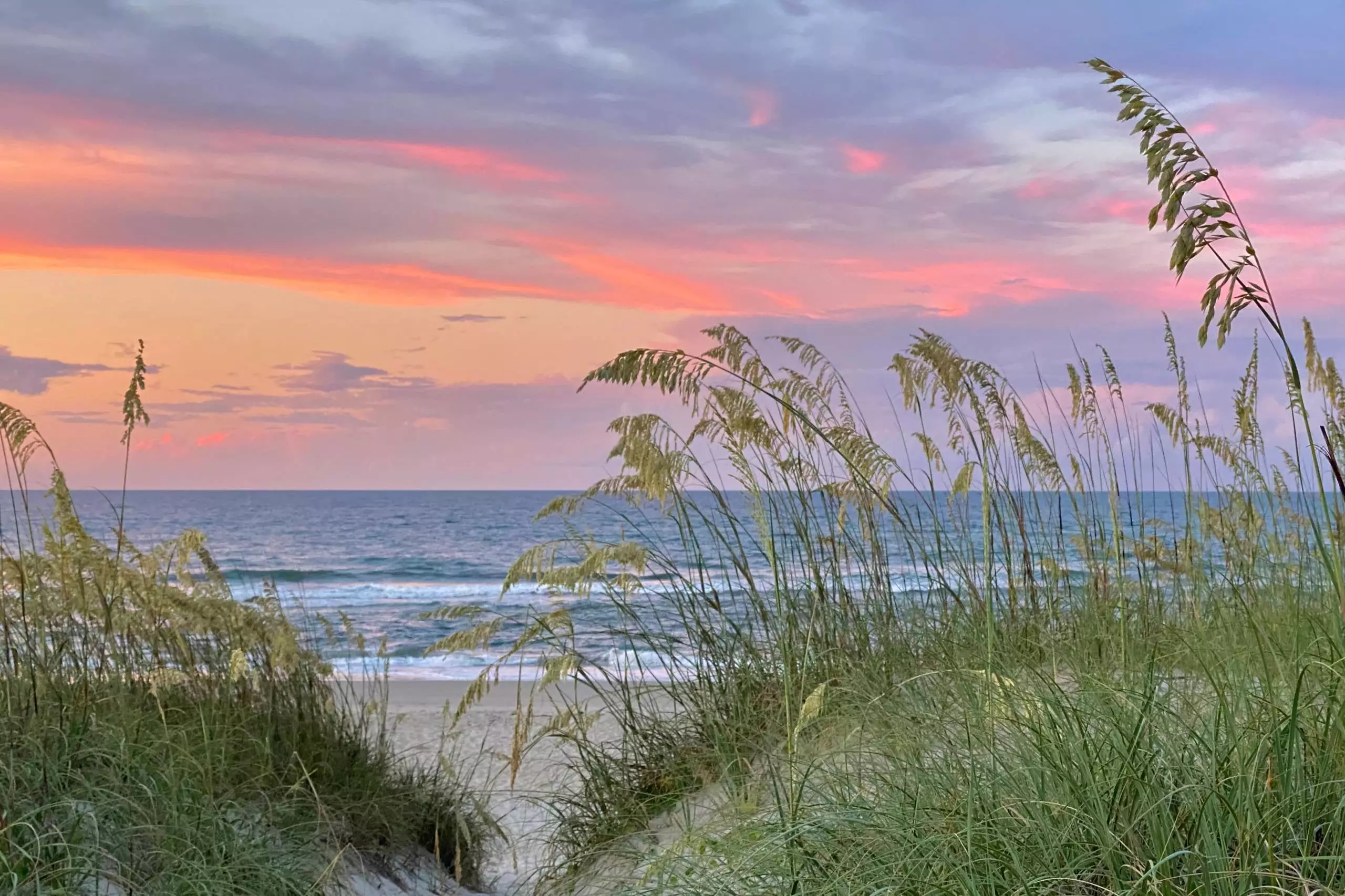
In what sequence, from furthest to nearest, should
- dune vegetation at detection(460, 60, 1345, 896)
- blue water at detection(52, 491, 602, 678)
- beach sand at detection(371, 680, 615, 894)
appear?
blue water at detection(52, 491, 602, 678) < beach sand at detection(371, 680, 615, 894) < dune vegetation at detection(460, 60, 1345, 896)

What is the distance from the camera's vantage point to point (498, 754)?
16.6 feet

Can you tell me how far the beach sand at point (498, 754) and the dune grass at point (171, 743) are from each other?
26 centimetres

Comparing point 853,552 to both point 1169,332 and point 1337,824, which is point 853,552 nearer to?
point 1169,332

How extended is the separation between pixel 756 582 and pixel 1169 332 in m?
2.20

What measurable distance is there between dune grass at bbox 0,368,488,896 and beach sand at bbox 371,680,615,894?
262 millimetres

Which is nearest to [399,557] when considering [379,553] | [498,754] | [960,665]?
[379,553]

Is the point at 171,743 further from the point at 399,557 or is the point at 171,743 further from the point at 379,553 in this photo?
the point at 379,553

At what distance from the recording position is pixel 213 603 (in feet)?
15.6

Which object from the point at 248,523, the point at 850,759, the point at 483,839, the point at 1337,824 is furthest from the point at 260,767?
the point at 248,523

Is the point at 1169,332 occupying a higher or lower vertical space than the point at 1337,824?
higher

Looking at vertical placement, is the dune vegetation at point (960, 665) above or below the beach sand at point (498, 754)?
above

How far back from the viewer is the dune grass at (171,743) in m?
3.19

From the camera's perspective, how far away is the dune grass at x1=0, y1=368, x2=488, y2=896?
3.19 m

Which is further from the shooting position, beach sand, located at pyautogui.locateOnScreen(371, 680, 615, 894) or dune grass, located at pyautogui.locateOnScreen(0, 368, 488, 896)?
beach sand, located at pyautogui.locateOnScreen(371, 680, 615, 894)
